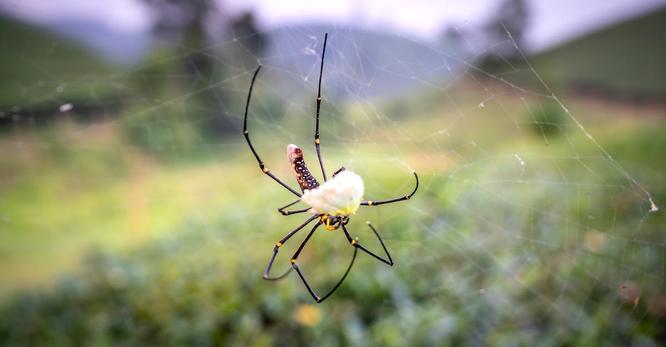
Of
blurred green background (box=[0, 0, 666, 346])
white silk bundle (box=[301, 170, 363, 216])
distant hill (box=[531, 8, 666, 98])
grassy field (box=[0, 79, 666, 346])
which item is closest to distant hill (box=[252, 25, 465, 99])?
blurred green background (box=[0, 0, 666, 346])

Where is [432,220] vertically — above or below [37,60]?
below

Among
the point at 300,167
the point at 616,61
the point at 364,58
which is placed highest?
the point at 364,58

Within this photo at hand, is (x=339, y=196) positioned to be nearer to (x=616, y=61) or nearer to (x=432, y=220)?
(x=432, y=220)

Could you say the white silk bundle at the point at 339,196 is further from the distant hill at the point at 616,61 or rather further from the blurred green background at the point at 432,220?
the distant hill at the point at 616,61

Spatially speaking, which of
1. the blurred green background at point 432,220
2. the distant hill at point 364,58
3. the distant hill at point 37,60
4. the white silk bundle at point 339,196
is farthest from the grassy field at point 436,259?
the distant hill at point 37,60

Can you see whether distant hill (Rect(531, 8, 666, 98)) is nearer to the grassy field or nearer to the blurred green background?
the blurred green background

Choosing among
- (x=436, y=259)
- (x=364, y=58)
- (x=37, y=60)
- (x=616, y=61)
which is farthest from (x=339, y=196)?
(x=37, y=60)
